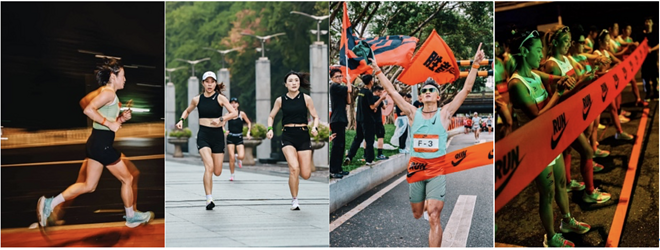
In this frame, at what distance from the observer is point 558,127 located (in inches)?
209

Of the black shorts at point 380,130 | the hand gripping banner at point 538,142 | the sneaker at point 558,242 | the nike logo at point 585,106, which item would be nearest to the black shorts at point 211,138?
the black shorts at point 380,130

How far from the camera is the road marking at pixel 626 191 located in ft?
17.3

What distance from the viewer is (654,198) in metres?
5.32

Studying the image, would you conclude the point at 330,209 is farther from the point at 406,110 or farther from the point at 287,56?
the point at 287,56

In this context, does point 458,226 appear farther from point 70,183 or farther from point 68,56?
point 68,56

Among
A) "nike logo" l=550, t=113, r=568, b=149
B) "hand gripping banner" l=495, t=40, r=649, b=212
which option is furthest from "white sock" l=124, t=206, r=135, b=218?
"nike logo" l=550, t=113, r=568, b=149

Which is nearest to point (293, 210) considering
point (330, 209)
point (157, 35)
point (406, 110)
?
point (330, 209)

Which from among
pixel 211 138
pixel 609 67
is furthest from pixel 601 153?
pixel 211 138

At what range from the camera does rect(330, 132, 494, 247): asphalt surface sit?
5188mm

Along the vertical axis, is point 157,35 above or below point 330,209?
above

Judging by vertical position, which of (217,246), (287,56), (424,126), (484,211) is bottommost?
(217,246)

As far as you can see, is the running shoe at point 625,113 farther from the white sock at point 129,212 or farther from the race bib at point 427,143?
the white sock at point 129,212

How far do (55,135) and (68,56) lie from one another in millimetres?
744

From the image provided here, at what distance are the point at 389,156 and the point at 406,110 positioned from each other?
1.50 feet
